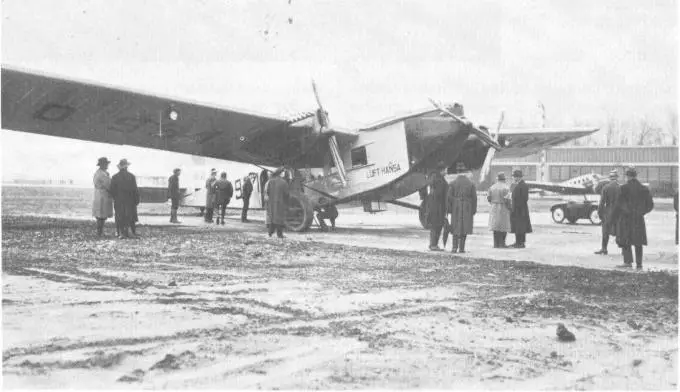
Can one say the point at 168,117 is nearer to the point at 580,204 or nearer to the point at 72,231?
the point at 72,231

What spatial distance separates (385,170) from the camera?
54.3ft

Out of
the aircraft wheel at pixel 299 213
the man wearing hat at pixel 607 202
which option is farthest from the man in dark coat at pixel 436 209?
the aircraft wheel at pixel 299 213

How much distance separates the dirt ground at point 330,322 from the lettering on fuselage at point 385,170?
6.02 metres

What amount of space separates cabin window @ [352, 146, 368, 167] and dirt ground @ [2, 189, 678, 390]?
6.78m

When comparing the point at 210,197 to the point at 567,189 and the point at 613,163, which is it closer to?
the point at 567,189

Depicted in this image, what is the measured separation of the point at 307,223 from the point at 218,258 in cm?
677

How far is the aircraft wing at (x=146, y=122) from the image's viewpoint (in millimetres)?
13766

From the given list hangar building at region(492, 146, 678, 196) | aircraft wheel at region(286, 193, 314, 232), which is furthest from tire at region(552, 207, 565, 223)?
hangar building at region(492, 146, 678, 196)

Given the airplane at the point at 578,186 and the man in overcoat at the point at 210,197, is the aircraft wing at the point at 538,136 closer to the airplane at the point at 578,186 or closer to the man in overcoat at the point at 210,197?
the airplane at the point at 578,186

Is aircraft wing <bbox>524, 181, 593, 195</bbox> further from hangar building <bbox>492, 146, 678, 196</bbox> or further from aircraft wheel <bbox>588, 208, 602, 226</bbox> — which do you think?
hangar building <bbox>492, 146, 678, 196</bbox>

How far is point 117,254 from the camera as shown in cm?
1050

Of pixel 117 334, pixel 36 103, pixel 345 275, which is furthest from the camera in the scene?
pixel 36 103

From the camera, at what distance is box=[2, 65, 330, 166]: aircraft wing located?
13766 millimetres

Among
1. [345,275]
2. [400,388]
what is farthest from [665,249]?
[400,388]
